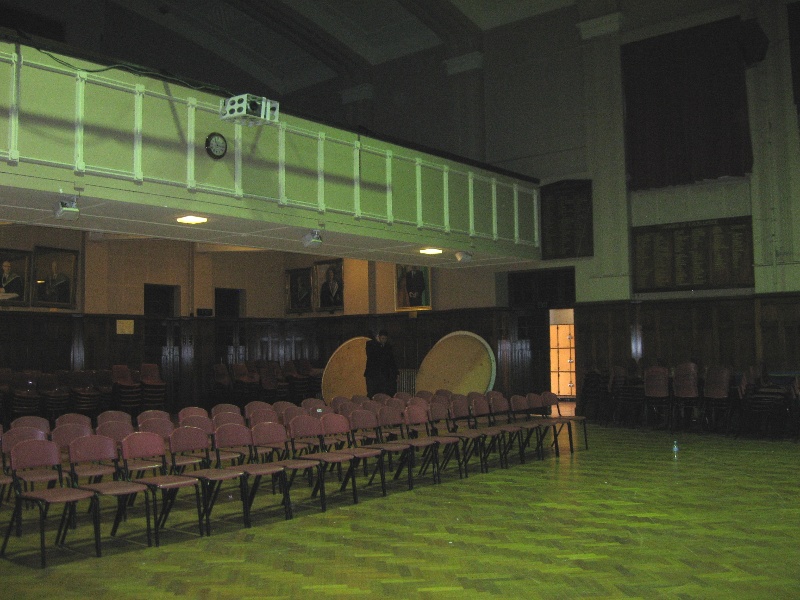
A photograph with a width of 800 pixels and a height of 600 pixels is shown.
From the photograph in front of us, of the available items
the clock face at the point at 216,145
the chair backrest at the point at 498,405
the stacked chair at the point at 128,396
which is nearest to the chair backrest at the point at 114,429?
the clock face at the point at 216,145

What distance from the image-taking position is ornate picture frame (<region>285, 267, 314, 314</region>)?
20.8 m

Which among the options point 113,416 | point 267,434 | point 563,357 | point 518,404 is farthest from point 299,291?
point 267,434

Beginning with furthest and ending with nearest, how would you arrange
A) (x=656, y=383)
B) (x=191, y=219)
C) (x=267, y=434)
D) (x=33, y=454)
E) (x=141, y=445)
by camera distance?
(x=656, y=383) → (x=191, y=219) → (x=267, y=434) → (x=141, y=445) → (x=33, y=454)

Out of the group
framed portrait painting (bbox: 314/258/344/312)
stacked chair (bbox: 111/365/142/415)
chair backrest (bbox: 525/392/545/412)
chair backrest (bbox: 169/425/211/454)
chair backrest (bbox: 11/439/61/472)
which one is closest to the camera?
Answer: chair backrest (bbox: 11/439/61/472)

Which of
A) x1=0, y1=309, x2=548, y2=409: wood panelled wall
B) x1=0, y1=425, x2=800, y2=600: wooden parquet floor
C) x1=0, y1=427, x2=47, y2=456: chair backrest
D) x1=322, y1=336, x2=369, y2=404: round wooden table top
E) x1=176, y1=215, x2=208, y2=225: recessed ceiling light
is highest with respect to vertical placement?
x1=176, y1=215, x2=208, y2=225: recessed ceiling light

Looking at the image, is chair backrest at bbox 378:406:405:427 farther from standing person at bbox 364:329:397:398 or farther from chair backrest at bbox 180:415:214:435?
standing person at bbox 364:329:397:398

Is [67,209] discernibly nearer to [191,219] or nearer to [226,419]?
[191,219]

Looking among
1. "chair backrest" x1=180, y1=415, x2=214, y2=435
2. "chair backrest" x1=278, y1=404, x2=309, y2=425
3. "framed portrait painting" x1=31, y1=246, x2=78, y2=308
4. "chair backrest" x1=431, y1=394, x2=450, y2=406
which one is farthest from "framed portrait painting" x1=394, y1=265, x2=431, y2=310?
"chair backrest" x1=180, y1=415, x2=214, y2=435

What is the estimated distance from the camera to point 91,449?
6812 millimetres

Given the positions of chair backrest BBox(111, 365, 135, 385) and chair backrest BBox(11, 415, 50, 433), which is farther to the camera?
chair backrest BBox(111, 365, 135, 385)

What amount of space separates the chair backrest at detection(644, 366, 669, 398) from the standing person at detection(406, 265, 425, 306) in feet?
19.2

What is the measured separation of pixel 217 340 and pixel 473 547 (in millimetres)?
14754

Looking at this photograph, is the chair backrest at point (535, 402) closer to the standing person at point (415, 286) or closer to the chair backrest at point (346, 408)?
the chair backrest at point (346, 408)

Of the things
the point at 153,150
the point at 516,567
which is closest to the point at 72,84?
the point at 153,150
